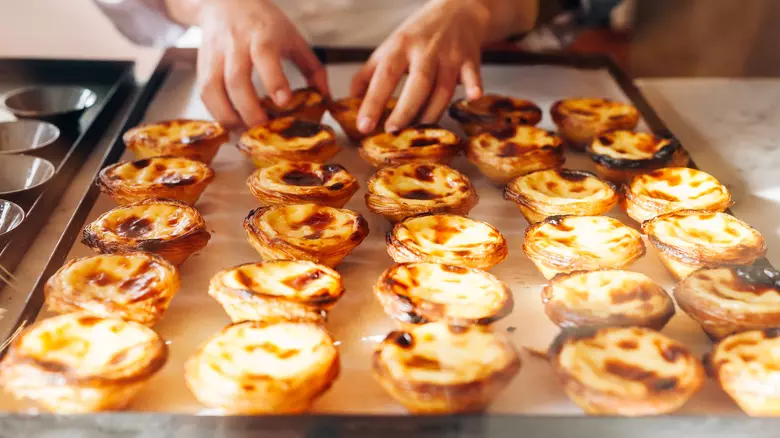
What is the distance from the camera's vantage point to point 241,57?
8.63 feet

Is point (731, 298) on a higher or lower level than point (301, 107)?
higher

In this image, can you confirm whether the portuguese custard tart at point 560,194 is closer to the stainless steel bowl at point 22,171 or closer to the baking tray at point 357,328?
the baking tray at point 357,328

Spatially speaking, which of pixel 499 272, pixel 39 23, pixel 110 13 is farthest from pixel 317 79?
pixel 39 23

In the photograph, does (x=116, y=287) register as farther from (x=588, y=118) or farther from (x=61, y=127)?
(x=588, y=118)

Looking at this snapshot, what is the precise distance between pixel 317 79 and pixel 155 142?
2.55ft

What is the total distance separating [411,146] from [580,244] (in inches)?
32.8

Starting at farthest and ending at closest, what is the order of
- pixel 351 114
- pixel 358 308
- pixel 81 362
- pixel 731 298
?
1. pixel 351 114
2. pixel 358 308
3. pixel 731 298
4. pixel 81 362

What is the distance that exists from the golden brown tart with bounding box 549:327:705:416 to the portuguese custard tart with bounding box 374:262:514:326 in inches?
7.5

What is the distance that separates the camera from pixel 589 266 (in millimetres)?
1846

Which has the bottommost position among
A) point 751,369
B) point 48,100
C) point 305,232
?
point 48,100

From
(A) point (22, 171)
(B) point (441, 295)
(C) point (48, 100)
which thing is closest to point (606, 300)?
(B) point (441, 295)

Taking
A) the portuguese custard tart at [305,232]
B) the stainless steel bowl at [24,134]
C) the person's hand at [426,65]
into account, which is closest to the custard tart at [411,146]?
the person's hand at [426,65]

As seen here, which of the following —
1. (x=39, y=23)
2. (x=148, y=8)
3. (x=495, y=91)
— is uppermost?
(x=148, y=8)

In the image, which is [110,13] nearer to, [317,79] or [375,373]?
[317,79]
